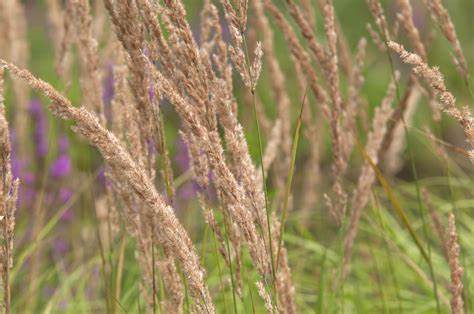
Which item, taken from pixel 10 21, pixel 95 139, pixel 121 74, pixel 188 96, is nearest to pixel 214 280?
pixel 10 21

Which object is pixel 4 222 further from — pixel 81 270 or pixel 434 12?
pixel 81 270

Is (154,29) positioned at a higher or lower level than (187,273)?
higher

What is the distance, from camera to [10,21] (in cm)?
298

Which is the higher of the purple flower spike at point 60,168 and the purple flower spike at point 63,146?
the purple flower spike at point 63,146

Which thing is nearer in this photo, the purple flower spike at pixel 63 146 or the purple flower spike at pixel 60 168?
the purple flower spike at pixel 60 168

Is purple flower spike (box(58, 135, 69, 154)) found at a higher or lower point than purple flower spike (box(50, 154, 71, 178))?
higher

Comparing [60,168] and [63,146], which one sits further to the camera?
[63,146]

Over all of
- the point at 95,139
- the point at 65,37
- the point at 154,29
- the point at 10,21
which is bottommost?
the point at 95,139

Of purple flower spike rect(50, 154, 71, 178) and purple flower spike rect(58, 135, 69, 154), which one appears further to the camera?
purple flower spike rect(58, 135, 69, 154)

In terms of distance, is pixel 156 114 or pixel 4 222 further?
pixel 156 114

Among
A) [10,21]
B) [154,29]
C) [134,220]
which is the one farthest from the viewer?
[10,21]

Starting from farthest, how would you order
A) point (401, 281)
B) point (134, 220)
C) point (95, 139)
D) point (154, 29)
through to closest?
point (401, 281) < point (134, 220) < point (154, 29) < point (95, 139)

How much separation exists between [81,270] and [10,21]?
3.01 ft

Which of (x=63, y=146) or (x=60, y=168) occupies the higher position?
(x=63, y=146)
